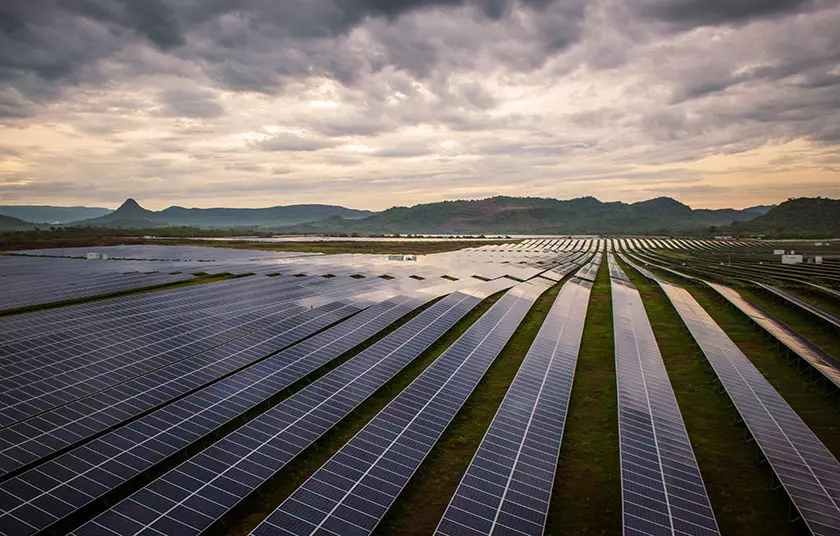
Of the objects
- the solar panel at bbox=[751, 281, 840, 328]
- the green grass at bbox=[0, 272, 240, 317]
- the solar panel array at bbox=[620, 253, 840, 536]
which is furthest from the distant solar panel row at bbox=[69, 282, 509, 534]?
the solar panel at bbox=[751, 281, 840, 328]

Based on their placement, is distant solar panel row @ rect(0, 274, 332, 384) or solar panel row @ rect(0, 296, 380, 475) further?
distant solar panel row @ rect(0, 274, 332, 384)

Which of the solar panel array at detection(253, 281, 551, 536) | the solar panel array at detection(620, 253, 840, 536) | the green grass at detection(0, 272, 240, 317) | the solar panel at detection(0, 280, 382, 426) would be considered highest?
the green grass at detection(0, 272, 240, 317)

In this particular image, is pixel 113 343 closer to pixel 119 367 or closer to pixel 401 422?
pixel 119 367

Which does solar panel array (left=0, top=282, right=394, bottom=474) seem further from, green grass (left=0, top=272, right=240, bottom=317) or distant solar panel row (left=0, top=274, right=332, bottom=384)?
green grass (left=0, top=272, right=240, bottom=317)

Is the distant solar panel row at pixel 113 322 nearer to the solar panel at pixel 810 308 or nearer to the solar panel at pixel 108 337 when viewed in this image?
the solar panel at pixel 108 337

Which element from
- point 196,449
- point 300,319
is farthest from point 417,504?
point 300,319

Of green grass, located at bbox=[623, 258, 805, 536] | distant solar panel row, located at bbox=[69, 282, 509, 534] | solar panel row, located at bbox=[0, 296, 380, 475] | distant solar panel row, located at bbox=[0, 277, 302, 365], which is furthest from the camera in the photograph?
distant solar panel row, located at bbox=[0, 277, 302, 365]

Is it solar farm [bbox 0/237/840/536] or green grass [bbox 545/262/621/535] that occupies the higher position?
solar farm [bbox 0/237/840/536]

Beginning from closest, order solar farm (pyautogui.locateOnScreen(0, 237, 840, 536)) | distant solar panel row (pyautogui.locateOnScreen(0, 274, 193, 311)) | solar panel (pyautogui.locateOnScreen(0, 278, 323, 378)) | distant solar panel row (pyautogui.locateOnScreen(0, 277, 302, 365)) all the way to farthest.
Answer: solar farm (pyautogui.locateOnScreen(0, 237, 840, 536))
solar panel (pyautogui.locateOnScreen(0, 278, 323, 378))
distant solar panel row (pyautogui.locateOnScreen(0, 277, 302, 365))
distant solar panel row (pyautogui.locateOnScreen(0, 274, 193, 311))
